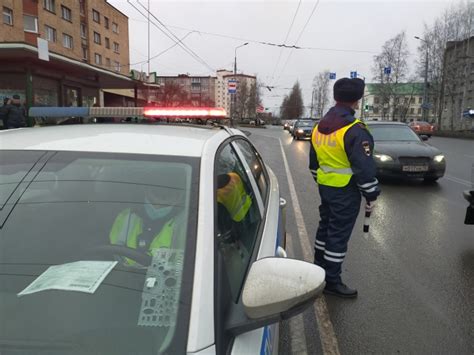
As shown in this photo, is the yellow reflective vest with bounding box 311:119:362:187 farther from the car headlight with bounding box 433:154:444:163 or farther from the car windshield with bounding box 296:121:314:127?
the car windshield with bounding box 296:121:314:127

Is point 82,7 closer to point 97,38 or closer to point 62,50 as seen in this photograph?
point 97,38

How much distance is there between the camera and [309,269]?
150cm

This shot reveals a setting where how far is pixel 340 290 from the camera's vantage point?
3.55 m

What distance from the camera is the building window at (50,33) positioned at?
1396 inches

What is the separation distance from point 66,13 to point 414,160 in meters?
39.7

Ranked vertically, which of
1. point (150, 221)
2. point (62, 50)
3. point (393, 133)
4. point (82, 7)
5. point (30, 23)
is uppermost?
point (82, 7)

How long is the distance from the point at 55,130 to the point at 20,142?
285 mm

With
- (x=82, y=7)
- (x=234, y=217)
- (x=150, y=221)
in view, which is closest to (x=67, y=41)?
(x=82, y=7)

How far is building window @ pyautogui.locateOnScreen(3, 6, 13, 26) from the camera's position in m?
30.1

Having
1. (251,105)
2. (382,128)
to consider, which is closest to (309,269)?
(382,128)

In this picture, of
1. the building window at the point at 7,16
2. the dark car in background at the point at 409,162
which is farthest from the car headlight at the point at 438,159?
the building window at the point at 7,16

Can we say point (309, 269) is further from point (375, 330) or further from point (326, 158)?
point (326, 158)

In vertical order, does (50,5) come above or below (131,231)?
above

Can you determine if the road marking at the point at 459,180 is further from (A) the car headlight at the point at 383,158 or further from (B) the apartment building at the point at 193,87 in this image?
(B) the apartment building at the point at 193,87
